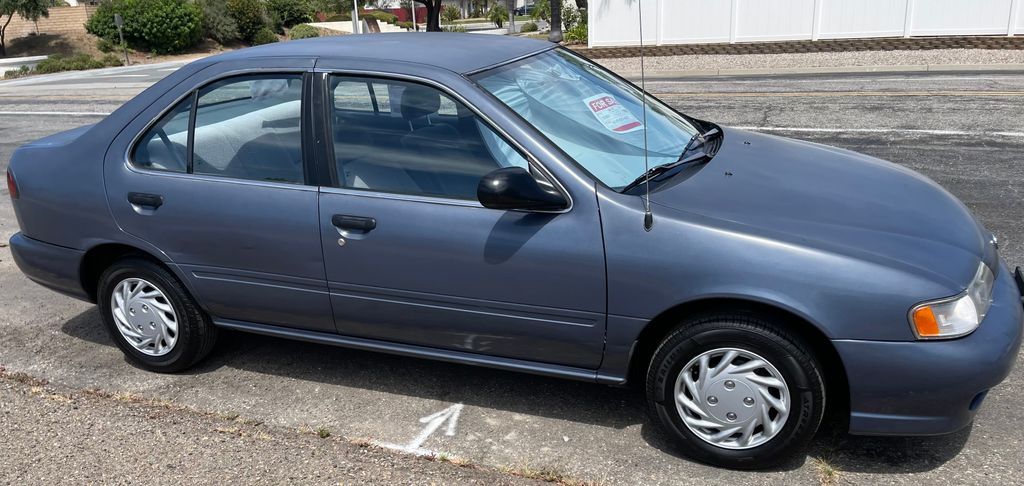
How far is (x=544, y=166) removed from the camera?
338 cm

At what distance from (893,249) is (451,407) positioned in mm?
1999

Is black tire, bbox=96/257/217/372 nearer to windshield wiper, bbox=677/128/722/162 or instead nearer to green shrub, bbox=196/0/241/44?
windshield wiper, bbox=677/128/722/162

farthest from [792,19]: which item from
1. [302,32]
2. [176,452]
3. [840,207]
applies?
[302,32]

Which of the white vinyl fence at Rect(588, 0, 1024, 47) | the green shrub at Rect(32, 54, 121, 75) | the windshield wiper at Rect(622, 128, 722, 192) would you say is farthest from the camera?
the green shrub at Rect(32, 54, 121, 75)

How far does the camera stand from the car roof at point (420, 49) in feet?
12.5

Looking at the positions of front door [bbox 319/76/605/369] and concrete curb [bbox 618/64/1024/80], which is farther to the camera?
concrete curb [bbox 618/64/1024/80]

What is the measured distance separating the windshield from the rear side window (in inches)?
36.2

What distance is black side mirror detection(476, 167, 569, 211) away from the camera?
3.24 metres

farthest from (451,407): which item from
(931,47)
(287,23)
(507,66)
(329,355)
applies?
(287,23)

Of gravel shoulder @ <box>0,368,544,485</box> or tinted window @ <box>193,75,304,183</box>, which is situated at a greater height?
tinted window @ <box>193,75,304,183</box>

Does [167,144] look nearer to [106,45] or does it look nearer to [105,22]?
[106,45]

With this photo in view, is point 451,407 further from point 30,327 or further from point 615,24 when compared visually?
point 615,24

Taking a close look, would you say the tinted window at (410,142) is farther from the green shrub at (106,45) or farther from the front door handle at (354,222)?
the green shrub at (106,45)

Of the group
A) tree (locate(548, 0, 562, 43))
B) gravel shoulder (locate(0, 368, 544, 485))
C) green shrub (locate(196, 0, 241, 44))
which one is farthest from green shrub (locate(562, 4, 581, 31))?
gravel shoulder (locate(0, 368, 544, 485))
